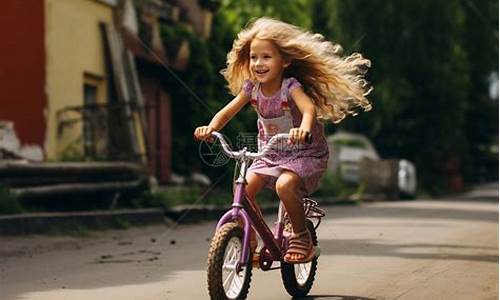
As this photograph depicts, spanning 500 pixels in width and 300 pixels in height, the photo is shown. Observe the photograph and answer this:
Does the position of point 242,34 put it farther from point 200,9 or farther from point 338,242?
point 200,9

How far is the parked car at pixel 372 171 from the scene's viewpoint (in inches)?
1116

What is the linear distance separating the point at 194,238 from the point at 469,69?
21.9m

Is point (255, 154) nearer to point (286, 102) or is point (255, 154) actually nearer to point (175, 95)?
point (286, 102)

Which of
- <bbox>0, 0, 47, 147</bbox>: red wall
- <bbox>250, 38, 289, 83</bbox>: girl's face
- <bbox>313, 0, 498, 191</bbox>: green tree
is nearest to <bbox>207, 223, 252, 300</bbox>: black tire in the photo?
<bbox>250, 38, 289, 83</bbox>: girl's face

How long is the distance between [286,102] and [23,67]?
32.9 feet

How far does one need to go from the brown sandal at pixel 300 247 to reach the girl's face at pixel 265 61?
0.95 meters

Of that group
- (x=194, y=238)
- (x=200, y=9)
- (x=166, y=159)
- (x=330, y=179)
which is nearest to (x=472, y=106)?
(x=330, y=179)

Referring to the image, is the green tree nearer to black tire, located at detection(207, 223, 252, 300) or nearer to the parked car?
the parked car

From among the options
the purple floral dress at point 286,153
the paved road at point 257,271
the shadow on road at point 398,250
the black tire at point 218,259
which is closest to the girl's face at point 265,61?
the purple floral dress at point 286,153

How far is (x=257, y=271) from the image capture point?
868cm

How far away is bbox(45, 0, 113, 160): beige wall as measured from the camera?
55.4 feet

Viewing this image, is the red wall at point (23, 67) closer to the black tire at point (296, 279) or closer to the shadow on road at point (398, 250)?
the shadow on road at point (398, 250)

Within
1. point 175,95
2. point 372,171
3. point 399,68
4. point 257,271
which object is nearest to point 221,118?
point 257,271

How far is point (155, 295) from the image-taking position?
Result: 7.20 meters
